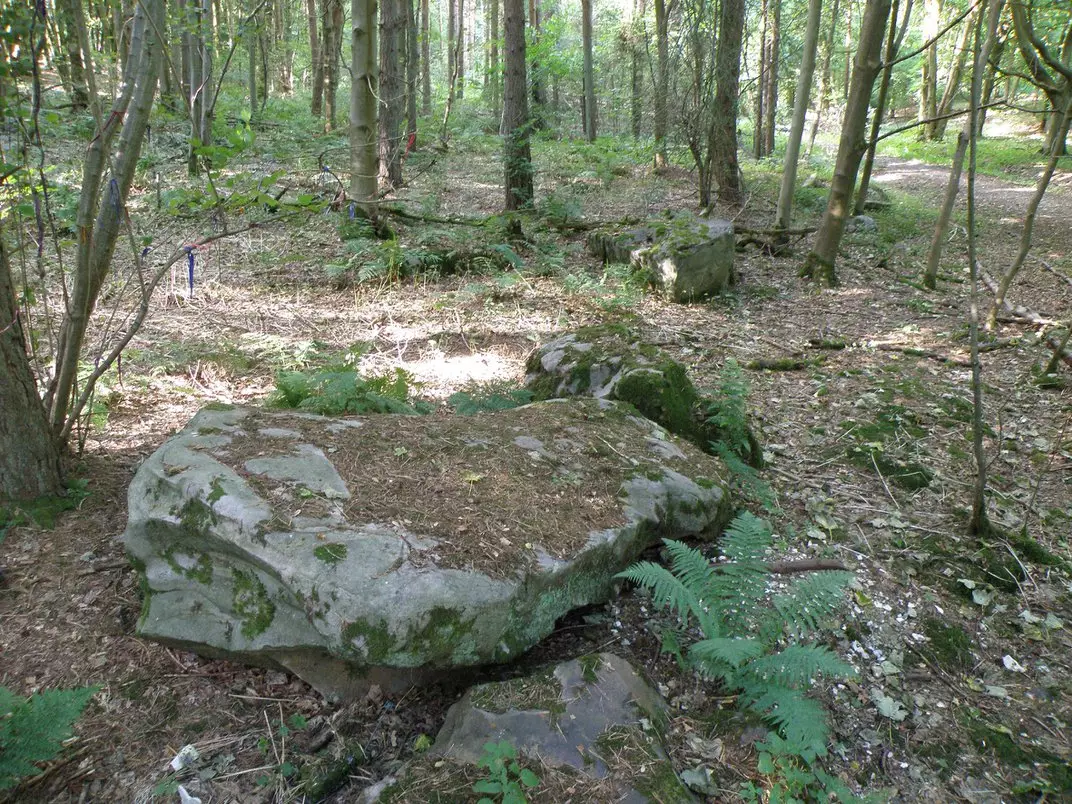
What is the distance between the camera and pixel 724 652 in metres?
2.35

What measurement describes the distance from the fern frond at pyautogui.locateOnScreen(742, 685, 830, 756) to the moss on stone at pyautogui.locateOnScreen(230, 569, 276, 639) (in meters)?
1.87

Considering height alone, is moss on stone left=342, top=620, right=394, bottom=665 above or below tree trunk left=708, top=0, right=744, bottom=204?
below

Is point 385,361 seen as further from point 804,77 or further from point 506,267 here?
point 804,77

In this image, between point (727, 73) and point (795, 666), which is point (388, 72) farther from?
point (795, 666)

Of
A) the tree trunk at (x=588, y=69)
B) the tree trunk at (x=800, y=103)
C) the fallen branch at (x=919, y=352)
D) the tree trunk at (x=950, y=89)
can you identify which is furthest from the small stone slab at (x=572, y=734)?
the tree trunk at (x=950, y=89)

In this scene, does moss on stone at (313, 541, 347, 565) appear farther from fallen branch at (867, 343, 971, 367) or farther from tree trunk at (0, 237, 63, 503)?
fallen branch at (867, 343, 971, 367)

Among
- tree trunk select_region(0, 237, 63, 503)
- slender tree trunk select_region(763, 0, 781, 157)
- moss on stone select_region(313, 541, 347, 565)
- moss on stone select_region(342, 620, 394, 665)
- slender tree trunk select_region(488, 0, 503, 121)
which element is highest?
slender tree trunk select_region(488, 0, 503, 121)

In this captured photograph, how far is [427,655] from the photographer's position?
228 centimetres

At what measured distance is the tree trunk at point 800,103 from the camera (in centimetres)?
877

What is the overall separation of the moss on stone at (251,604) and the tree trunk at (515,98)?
8.53 metres

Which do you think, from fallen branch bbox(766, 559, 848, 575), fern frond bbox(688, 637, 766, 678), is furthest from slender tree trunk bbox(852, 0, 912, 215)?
fern frond bbox(688, 637, 766, 678)

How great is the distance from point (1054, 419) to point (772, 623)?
3.91 meters

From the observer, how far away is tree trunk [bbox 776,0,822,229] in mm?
8773

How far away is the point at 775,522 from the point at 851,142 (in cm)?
644
